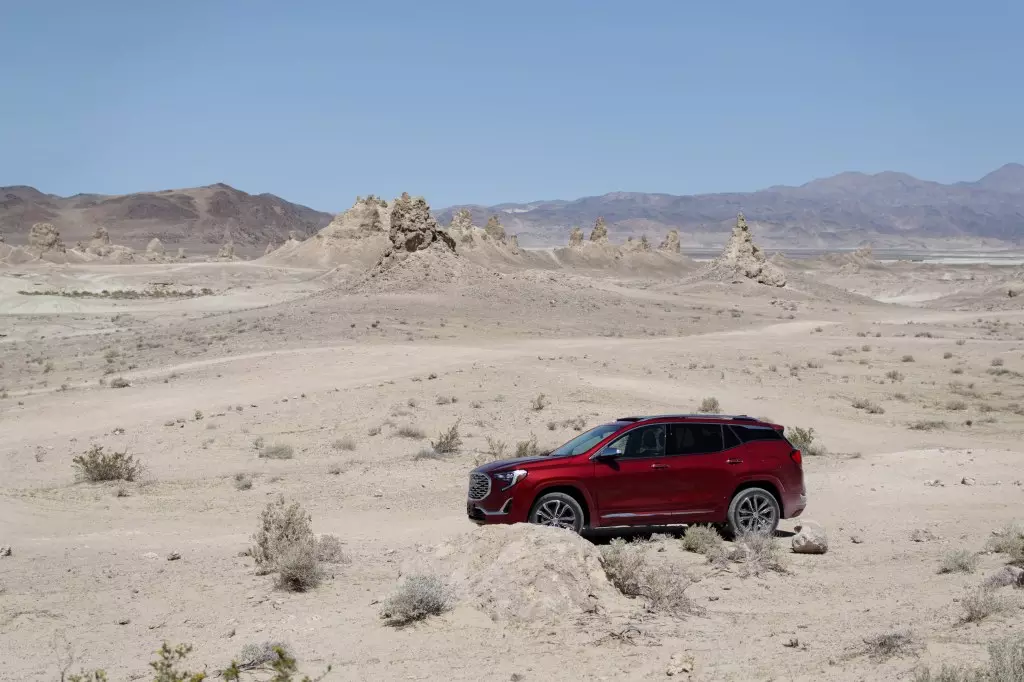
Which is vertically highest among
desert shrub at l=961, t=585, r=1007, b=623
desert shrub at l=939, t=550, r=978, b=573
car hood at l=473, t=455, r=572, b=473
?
car hood at l=473, t=455, r=572, b=473

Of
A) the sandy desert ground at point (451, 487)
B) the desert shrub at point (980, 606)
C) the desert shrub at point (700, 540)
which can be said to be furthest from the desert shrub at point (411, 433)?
the desert shrub at point (980, 606)

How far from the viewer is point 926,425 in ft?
74.1

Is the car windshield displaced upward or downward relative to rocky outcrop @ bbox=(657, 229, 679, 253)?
downward

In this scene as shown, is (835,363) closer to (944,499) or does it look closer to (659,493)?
(944,499)

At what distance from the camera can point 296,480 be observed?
1625 cm

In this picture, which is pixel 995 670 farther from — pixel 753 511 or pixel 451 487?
pixel 451 487

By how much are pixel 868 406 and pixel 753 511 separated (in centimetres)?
1528

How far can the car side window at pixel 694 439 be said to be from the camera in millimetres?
11281

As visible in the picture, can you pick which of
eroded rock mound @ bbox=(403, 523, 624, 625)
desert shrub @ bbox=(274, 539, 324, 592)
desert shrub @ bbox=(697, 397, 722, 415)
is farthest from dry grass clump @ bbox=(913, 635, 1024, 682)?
desert shrub @ bbox=(697, 397, 722, 415)

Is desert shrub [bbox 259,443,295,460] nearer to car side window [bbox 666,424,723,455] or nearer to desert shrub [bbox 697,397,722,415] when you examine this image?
car side window [bbox 666,424,723,455]

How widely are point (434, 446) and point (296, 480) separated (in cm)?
286

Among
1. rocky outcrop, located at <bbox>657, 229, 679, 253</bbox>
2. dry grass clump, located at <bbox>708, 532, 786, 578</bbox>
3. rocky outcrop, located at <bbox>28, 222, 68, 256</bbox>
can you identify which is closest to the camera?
dry grass clump, located at <bbox>708, 532, 786, 578</bbox>

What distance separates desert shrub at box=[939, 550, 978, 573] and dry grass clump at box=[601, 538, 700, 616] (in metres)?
2.38

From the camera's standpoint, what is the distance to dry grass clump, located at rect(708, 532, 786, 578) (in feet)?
33.2
